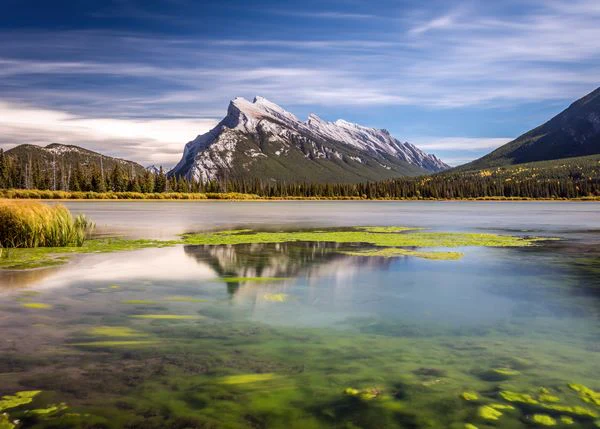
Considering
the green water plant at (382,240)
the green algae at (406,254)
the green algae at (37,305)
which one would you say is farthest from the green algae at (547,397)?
the green water plant at (382,240)

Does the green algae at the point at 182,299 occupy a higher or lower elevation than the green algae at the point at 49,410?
lower

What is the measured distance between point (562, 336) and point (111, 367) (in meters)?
10.4

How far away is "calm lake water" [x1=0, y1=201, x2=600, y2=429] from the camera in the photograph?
8.25m

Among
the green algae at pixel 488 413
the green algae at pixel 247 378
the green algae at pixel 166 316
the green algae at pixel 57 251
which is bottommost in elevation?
the green algae at pixel 488 413

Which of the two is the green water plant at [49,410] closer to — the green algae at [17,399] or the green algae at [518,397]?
the green algae at [17,399]

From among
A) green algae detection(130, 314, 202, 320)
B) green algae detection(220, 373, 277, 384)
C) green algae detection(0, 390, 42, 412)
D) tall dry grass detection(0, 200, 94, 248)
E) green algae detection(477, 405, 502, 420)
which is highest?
tall dry grass detection(0, 200, 94, 248)

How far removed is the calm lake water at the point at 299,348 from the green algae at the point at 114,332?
5 cm

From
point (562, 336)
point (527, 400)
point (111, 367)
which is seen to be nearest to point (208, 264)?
point (111, 367)

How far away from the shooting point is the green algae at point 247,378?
9.45 metres

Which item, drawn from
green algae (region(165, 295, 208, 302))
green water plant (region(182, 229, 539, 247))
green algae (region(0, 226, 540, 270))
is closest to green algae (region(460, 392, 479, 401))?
green algae (region(165, 295, 208, 302))

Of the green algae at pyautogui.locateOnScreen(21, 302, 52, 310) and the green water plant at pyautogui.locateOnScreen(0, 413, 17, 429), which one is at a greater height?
the green algae at pyautogui.locateOnScreen(21, 302, 52, 310)

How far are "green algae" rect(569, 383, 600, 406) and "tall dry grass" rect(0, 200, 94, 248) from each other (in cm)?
2927

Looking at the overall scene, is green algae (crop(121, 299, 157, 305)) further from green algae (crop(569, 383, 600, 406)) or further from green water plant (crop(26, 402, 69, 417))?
green algae (crop(569, 383, 600, 406))

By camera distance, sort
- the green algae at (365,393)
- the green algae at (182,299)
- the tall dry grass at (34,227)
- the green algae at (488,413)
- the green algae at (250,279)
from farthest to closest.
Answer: the tall dry grass at (34,227)
the green algae at (250,279)
the green algae at (182,299)
the green algae at (365,393)
the green algae at (488,413)
